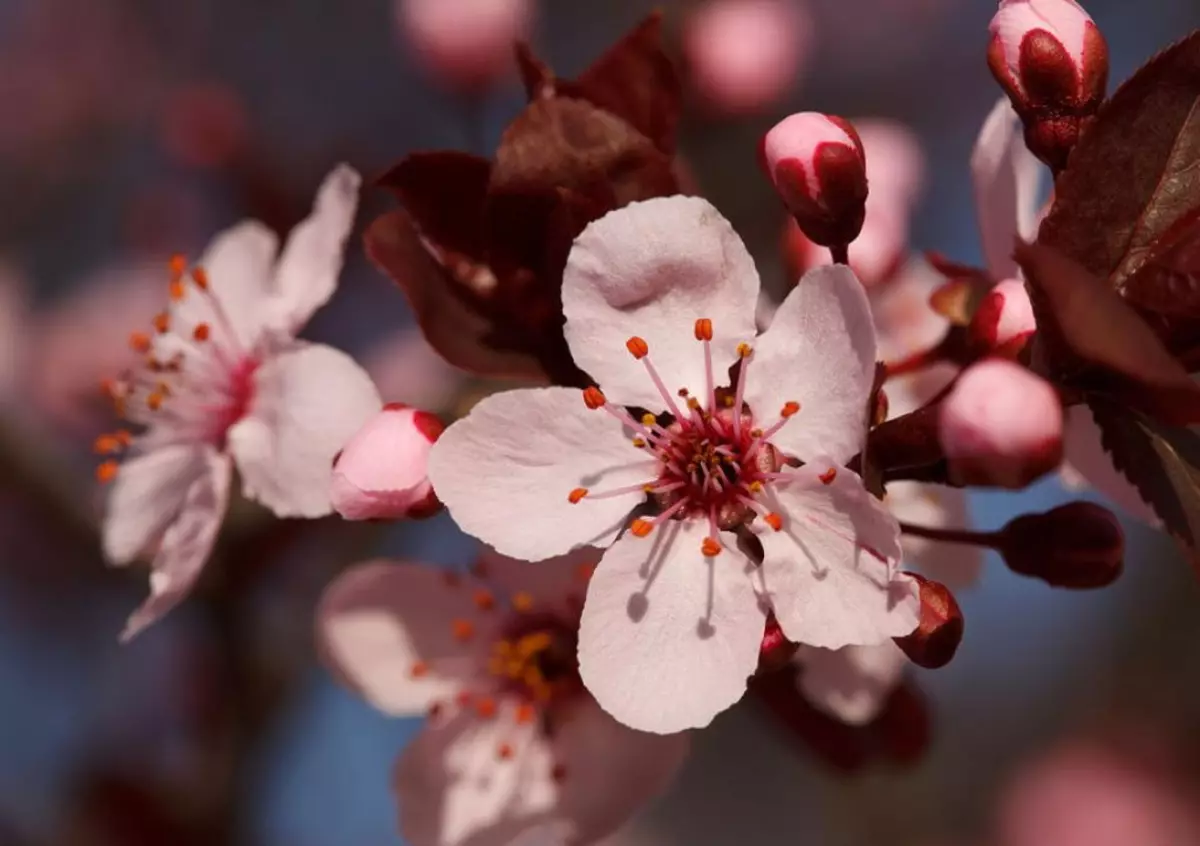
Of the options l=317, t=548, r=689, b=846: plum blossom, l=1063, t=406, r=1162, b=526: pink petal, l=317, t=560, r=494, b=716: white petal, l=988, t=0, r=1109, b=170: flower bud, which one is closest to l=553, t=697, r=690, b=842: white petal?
l=317, t=548, r=689, b=846: plum blossom

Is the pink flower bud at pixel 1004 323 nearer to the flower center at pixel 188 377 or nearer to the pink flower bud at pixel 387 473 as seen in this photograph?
the pink flower bud at pixel 387 473

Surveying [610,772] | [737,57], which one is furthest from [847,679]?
[737,57]

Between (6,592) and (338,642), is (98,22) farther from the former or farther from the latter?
(338,642)

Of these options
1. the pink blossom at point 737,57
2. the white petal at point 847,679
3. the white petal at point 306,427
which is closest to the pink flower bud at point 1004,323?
the white petal at point 847,679

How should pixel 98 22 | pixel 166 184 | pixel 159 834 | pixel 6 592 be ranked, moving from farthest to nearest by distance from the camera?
1. pixel 98 22
2. pixel 6 592
3. pixel 166 184
4. pixel 159 834

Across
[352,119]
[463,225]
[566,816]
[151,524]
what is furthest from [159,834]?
[352,119]

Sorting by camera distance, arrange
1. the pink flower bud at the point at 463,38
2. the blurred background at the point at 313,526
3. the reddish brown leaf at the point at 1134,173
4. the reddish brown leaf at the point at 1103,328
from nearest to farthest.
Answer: the reddish brown leaf at the point at 1103,328
the reddish brown leaf at the point at 1134,173
the pink flower bud at the point at 463,38
the blurred background at the point at 313,526
